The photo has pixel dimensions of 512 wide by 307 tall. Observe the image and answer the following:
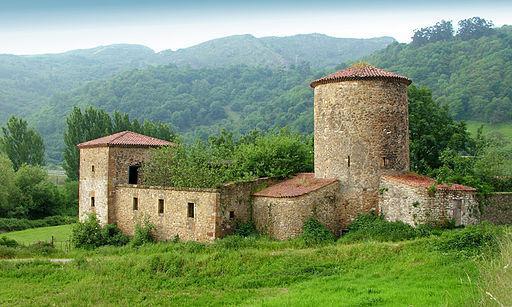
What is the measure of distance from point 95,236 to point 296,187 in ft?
38.5

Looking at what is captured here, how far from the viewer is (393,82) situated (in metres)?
28.3

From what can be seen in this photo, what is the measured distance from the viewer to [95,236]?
31.4 meters

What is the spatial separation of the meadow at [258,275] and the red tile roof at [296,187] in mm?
2559

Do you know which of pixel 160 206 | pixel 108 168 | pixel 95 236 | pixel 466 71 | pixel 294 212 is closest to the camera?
pixel 294 212

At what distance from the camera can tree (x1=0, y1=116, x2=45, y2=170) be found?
64.1 meters

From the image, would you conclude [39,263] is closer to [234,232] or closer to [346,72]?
[234,232]

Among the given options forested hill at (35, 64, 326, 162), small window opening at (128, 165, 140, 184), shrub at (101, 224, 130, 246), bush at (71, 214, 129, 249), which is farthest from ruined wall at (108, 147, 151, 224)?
forested hill at (35, 64, 326, 162)

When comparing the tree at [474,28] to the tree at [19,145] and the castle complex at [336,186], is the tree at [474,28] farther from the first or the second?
the castle complex at [336,186]

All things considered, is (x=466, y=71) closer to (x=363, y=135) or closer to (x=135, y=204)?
(x=363, y=135)

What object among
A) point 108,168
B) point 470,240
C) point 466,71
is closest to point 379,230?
point 470,240

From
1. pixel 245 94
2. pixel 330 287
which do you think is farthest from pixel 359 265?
pixel 245 94

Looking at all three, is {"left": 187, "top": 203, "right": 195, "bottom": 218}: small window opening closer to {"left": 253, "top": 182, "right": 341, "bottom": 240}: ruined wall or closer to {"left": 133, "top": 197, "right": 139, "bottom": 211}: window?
{"left": 253, "top": 182, "right": 341, "bottom": 240}: ruined wall

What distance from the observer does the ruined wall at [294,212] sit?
26922mm

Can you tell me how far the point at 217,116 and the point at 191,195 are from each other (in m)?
111
